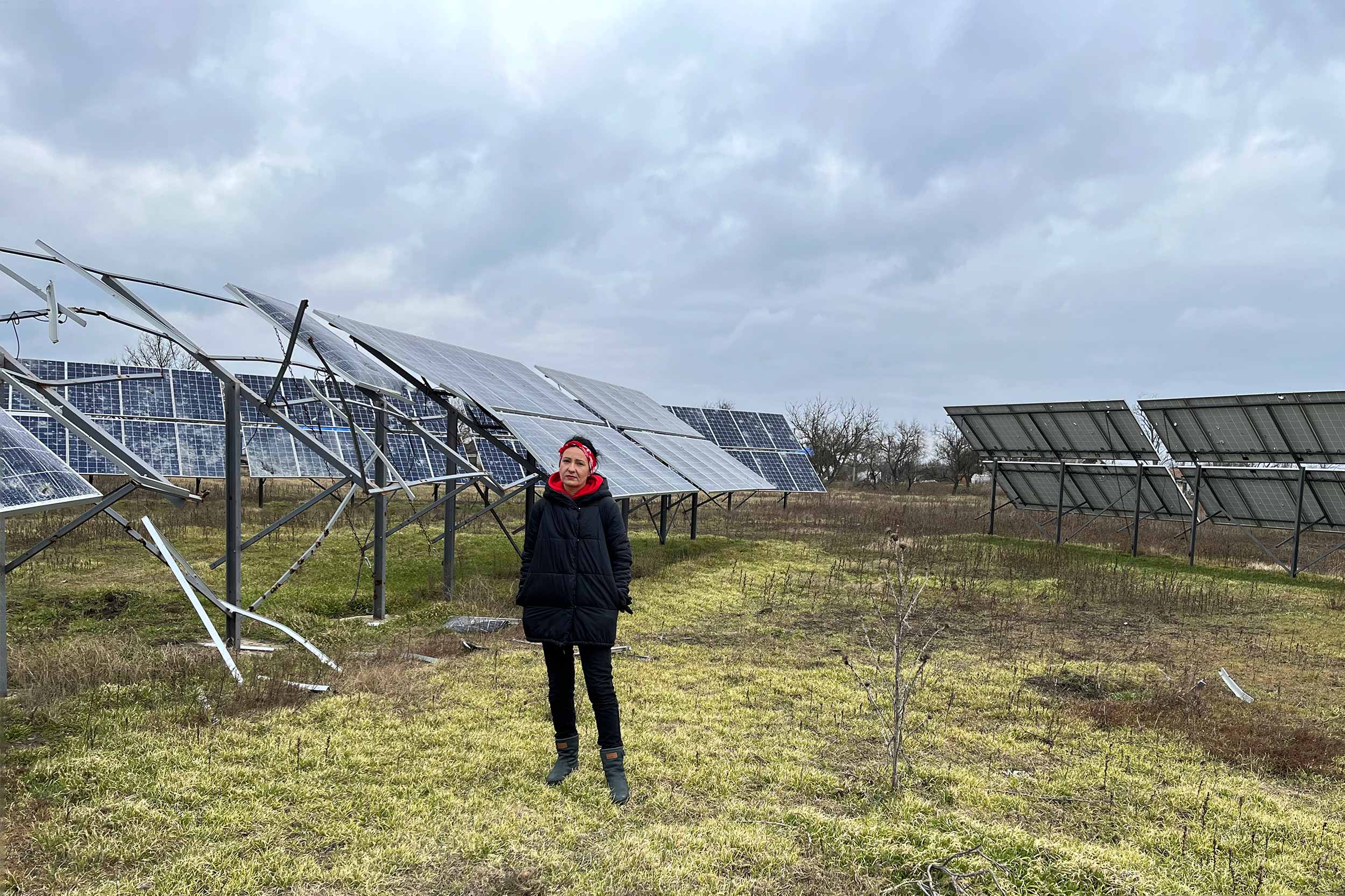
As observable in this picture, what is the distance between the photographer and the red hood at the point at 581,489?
16.1 ft

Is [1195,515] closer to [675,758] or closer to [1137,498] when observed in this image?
[1137,498]

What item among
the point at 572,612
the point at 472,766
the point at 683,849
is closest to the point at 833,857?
the point at 683,849

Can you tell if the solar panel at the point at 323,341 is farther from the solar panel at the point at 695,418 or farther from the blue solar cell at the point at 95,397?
the solar panel at the point at 695,418

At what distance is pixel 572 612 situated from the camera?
15.5 ft

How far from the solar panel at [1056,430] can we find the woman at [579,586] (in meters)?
17.9

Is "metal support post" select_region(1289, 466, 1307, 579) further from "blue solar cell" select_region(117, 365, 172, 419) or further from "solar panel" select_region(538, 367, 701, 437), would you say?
"blue solar cell" select_region(117, 365, 172, 419)

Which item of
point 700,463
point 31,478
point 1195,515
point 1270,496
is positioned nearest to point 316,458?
point 700,463

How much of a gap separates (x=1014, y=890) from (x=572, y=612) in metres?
2.75

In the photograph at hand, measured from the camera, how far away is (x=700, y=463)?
16.9 m

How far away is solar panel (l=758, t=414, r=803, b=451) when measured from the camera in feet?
92.9

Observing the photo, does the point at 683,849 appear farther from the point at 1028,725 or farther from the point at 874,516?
the point at 874,516

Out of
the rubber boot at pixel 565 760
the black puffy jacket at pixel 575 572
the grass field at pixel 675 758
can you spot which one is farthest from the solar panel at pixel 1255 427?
the rubber boot at pixel 565 760

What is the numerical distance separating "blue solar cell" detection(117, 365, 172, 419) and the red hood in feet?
66.8

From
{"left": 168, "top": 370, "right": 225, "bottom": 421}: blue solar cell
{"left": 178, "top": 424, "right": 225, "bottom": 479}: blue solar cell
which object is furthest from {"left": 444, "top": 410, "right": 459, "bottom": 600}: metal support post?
{"left": 168, "top": 370, "right": 225, "bottom": 421}: blue solar cell
